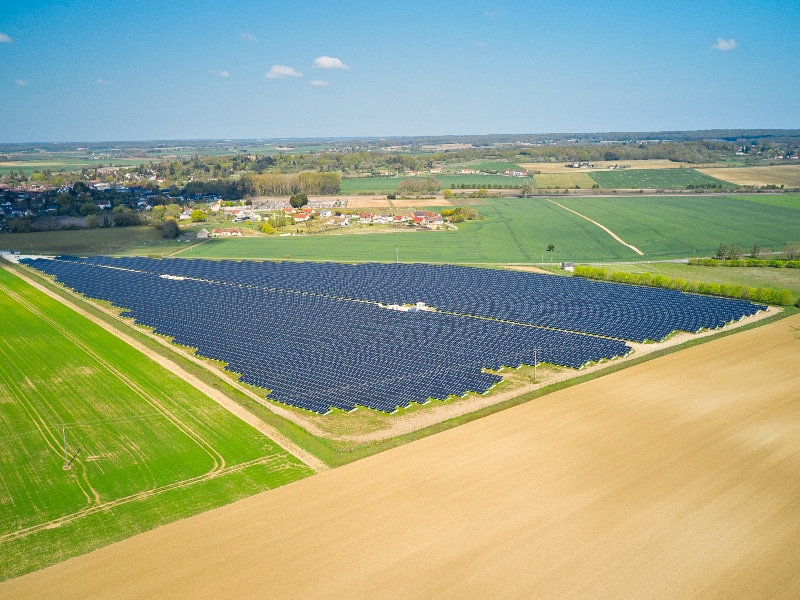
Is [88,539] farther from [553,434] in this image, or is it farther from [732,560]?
[732,560]

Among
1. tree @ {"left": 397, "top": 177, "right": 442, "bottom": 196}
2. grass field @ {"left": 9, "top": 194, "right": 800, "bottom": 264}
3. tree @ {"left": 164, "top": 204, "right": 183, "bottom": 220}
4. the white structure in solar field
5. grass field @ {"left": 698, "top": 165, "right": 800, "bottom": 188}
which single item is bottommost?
the white structure in solar field

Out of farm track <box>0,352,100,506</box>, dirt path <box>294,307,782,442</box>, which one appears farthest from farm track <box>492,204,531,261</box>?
farm track <box>0,352,100,506</box>

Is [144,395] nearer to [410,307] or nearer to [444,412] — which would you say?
[444,412]

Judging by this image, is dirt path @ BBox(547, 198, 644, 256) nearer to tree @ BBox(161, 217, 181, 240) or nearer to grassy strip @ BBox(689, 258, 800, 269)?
grassy strip @ BBox(689, 258, 800, 269)

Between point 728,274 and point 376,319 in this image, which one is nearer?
point 376,319

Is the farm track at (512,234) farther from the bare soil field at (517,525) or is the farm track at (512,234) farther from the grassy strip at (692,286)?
the bare soil field at (517,525)

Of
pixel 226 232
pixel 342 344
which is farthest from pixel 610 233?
pixel 342 344

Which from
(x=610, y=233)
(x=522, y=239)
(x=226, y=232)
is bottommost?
(x=522, y=239)
